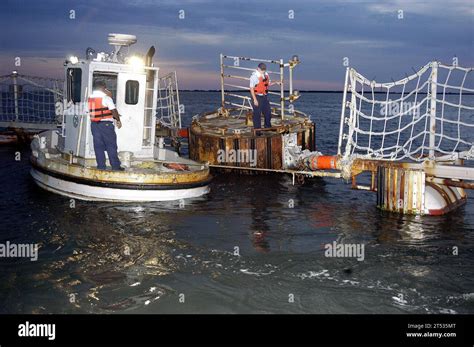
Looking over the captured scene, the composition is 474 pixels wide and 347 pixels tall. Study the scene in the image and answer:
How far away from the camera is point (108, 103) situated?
11406 millimetres

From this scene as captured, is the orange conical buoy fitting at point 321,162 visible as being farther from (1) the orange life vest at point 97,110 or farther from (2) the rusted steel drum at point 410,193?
(1) the orange life vest at point 97,110

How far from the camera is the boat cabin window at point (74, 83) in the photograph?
12.9 metres

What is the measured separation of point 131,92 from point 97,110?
73.0 inches

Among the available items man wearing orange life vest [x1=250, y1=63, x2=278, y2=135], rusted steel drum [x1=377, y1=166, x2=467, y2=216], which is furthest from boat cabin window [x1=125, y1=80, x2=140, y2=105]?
rusted steel drum [x1=377, y1=166, x2=467, y2=216]

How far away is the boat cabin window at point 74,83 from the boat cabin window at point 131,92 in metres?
1.25

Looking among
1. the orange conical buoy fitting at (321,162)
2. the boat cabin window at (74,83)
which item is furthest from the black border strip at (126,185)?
the orange conical buoy fitting at (321,162)

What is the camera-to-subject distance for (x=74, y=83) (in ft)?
43.0

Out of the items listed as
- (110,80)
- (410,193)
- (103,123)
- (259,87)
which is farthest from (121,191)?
(410,193)

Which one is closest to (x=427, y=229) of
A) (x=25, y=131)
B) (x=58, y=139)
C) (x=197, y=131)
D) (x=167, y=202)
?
(x=167, y=202)

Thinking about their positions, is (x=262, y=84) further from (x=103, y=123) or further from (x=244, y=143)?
(x=103, y=123)
